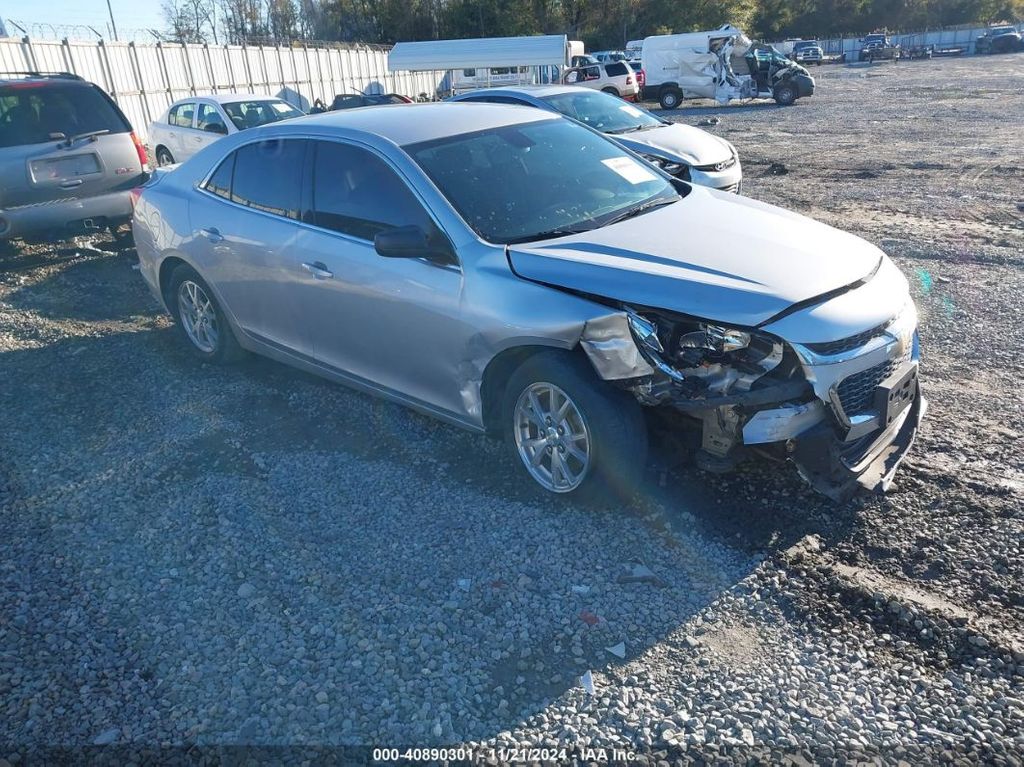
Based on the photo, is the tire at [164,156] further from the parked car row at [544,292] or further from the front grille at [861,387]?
the front grille at [861,387]

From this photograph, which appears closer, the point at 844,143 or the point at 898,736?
the point at 898,736

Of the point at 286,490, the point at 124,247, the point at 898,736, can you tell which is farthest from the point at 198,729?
the point at 124,247

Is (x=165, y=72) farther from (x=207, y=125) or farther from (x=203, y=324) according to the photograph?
(x=203, y=324)

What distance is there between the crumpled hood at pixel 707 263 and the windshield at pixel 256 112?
1139 cm

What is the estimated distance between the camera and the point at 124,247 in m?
10.2

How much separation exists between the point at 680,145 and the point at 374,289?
6.63 metres

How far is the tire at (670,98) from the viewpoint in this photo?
32.4 m

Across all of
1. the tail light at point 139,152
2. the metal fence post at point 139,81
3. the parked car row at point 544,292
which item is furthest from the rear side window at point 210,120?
the metal fence post at point 139,81

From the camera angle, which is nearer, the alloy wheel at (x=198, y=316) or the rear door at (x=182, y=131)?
the alloy wheel at (x=198, y=316)

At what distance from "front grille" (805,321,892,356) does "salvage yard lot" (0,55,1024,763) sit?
33.3 inches

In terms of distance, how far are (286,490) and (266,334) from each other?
1.44m

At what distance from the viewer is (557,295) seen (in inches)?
149

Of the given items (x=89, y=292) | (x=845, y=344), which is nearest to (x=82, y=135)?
(x=89, y=292)

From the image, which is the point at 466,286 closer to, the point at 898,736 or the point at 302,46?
the point at 898,736
